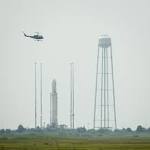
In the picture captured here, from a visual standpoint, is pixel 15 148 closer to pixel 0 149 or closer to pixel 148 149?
pixel 0 149

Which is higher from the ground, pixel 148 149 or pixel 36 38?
pixel 36 38

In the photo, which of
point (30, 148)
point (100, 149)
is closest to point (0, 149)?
point (30, 148)

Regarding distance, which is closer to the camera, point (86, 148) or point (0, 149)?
point (0, 149)

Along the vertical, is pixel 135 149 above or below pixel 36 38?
below

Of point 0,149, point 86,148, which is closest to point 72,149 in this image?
point 86,148

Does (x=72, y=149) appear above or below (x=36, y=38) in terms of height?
below

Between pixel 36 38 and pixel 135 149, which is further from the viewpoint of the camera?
pixel 36 38

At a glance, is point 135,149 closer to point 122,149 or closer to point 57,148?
point 122,149

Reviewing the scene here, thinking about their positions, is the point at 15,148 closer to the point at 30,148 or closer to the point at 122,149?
the point at 30,148
